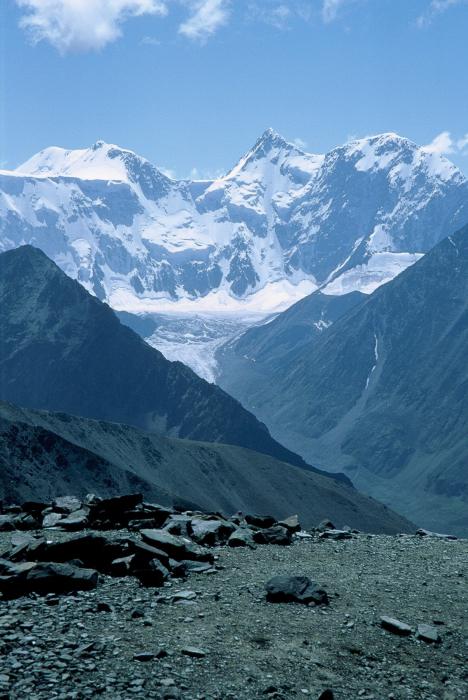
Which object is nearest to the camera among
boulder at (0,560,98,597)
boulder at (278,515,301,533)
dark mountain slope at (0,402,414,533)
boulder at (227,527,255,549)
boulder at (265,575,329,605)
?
boulder at (0,560,98,597)

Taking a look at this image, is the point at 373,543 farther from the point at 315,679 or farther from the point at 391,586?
the point at 315,679

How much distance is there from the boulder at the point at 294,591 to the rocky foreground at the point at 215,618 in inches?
1.3

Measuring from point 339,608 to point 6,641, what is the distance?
9.53 metres

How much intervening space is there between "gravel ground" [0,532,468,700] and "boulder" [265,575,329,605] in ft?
1.07

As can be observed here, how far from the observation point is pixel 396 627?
81.4 feet

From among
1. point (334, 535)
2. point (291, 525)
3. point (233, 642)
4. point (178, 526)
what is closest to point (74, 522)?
point (178, 526)

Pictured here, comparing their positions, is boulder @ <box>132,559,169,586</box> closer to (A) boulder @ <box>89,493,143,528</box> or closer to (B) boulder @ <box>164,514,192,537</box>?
(B) boulder @ <box>164,514,192,537</box>

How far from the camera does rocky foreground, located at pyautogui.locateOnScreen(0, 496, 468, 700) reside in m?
20.8

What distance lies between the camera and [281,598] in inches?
1041

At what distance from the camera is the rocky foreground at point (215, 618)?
68.1ft

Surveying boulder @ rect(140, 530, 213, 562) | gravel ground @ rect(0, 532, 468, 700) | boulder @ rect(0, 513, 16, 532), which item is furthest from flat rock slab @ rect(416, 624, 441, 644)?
boulder @ rect(0, 513, 16, 532)

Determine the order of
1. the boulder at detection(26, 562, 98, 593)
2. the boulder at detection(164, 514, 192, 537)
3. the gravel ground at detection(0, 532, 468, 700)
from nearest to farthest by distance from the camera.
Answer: the gravel ground at detection(0, 532, 468, 700) → the boulder at detection(26, 562, 98, 593) → the boulder at detection(164, 514, 192, 537)

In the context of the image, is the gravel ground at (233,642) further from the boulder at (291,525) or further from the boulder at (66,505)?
the boulder at (66,505)

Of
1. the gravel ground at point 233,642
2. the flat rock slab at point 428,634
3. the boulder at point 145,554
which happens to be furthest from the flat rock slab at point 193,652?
the flat rock slab at point 428,634
